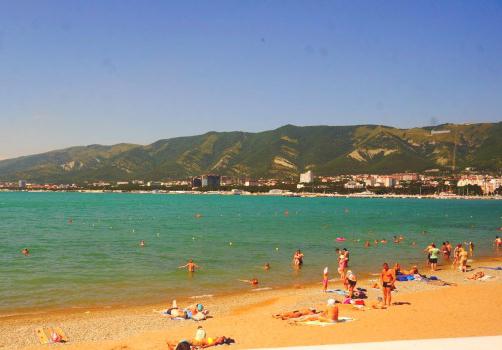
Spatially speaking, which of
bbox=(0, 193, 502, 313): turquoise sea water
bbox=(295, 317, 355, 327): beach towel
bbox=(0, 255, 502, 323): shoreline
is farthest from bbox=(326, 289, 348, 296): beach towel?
bbox=(295, 317, 355, 327): beach towel

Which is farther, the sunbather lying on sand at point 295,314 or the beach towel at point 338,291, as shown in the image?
the beach towel at point 338,291

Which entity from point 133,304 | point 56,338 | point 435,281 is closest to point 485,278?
point 435,281

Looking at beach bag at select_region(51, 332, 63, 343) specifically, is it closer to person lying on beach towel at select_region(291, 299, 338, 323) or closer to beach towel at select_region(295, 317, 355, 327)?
person lying on beach towel at select_region(291, 299, 338, 323)

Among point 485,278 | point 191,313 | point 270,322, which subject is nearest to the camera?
point 270,322

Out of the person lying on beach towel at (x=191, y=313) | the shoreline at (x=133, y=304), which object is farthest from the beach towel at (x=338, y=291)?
the person lying on beach towel at (x=191, y=313)

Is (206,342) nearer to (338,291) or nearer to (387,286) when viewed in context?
(387,286)

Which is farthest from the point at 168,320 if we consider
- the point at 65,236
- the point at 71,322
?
the point at 65,236

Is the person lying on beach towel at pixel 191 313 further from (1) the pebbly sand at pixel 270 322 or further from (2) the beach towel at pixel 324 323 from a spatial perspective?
(2) the beach towel at pixel 324 323

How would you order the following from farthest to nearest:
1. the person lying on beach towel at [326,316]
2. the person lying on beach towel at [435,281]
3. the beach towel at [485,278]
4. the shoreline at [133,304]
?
the beach towel at [485,278], the person lying on beach towel at [435,281], the shoreline at [133,304], the person lying on beach towel at [326,316]

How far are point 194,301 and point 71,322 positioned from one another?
5307 millimetres

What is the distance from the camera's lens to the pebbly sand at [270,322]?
1347 cm

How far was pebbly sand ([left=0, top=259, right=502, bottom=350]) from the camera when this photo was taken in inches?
530

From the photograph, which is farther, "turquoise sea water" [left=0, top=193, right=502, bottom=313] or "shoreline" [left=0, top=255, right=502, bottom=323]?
"turquoise sea water" [left=0, top=193, right=502, bottom=313]

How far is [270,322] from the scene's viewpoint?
1566cm
